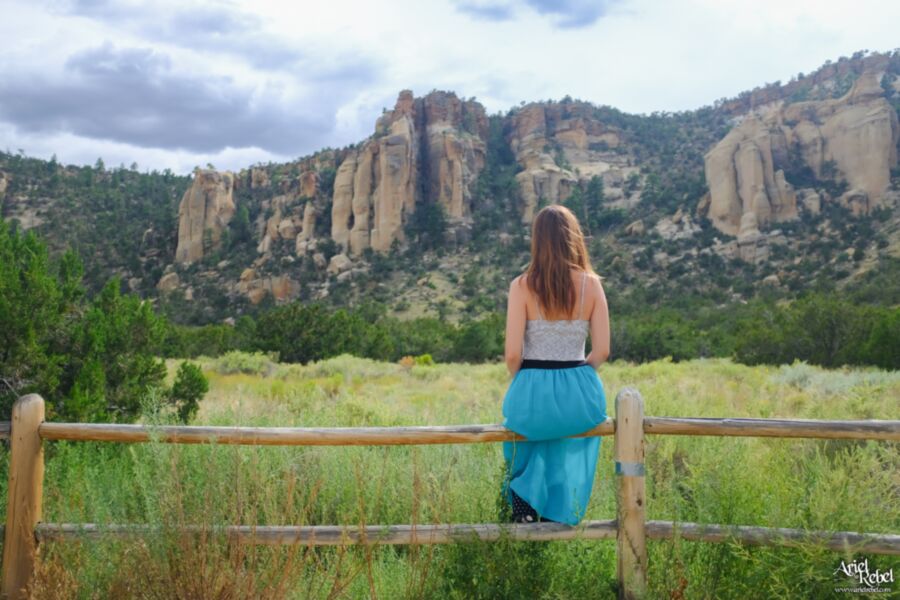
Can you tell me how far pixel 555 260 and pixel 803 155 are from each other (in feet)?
235

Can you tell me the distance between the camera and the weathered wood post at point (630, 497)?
306 cm

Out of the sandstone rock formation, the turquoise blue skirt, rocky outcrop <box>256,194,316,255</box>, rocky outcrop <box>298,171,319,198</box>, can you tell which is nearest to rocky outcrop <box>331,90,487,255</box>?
rocky outcrop <box>256,194,316,255</box>

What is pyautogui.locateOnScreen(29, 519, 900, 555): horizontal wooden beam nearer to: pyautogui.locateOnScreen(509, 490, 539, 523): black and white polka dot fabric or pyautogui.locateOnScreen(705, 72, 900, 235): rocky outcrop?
pyautogui.locateOnScreen(509, 490, 539, 523): black and white polka dot fabric

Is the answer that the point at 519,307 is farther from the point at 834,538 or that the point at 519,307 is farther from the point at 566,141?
the point at 566,141

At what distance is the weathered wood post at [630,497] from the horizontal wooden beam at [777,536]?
94 mm

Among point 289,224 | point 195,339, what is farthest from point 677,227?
point 195,339

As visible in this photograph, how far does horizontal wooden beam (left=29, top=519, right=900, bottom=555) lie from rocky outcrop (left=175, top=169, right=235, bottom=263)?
7676 cm

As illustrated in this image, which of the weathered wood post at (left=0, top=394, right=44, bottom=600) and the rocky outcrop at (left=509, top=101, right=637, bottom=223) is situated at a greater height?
the rocky outcrop at (left=509, top=101, right=637, bottom=223)

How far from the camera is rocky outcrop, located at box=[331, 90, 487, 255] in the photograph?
243ft

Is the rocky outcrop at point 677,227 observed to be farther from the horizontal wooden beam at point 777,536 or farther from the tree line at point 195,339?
the horizontal wooden beam at point 777,536

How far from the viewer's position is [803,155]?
63906mm

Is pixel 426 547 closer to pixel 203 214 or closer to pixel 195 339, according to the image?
pixel 195 339

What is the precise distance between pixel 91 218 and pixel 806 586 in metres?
76.7

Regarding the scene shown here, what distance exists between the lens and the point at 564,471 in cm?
314
